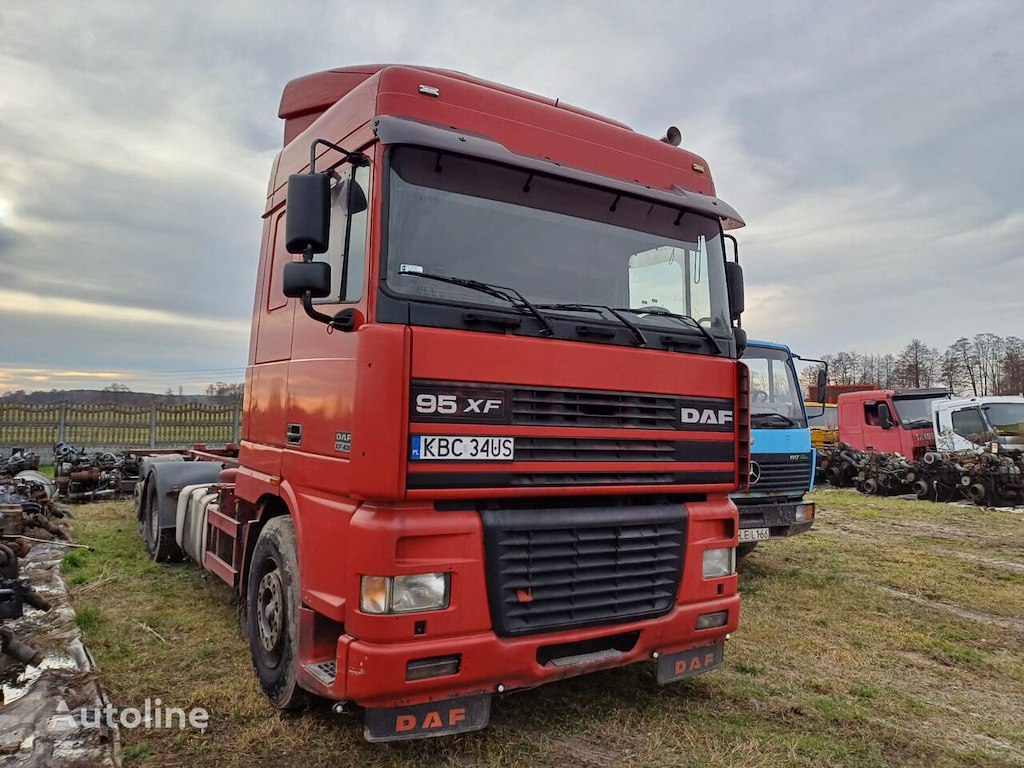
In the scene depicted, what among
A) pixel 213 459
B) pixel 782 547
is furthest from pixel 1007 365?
pixel 213 459

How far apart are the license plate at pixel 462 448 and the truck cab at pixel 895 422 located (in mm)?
17242

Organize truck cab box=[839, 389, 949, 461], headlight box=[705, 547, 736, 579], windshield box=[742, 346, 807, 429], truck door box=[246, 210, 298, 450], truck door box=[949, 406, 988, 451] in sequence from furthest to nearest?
1. truck cab box=[839, 389, 949, 461]
2. truck door box=[949, 406, 988, 451]
3. windshield box=[742, 346, 807, 429]
4. truck door box=[246, 210, 298, 450]
5. headlight box=[705, 547, 736, 579]

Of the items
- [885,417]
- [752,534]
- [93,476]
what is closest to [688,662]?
[752,534]

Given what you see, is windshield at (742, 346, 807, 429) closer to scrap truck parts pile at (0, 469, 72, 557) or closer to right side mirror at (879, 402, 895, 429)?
scrap truck parts pile at (0, 469, 72, 557)

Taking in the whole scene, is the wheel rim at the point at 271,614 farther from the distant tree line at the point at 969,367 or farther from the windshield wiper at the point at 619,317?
the distant tree line at the point at 969,367

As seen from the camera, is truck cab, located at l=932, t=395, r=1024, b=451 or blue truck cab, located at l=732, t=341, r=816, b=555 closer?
blue truck cab, located at l=732, t=341, r=816, b=555

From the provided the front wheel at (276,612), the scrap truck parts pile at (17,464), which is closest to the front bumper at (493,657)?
the front wheel at (276,612)

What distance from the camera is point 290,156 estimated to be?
4.63 meters

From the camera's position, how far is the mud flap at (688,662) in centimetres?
377

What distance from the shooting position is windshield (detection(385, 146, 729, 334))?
3.23 meters

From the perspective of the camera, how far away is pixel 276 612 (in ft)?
12.3

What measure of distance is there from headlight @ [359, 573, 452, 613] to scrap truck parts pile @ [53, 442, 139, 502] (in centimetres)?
1011

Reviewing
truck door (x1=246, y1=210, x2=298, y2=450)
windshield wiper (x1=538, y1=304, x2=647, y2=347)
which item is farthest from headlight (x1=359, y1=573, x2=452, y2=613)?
windshield wiper (x1=538, y1=304, x2=647, y2=347)

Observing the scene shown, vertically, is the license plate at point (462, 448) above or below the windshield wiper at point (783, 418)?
below
